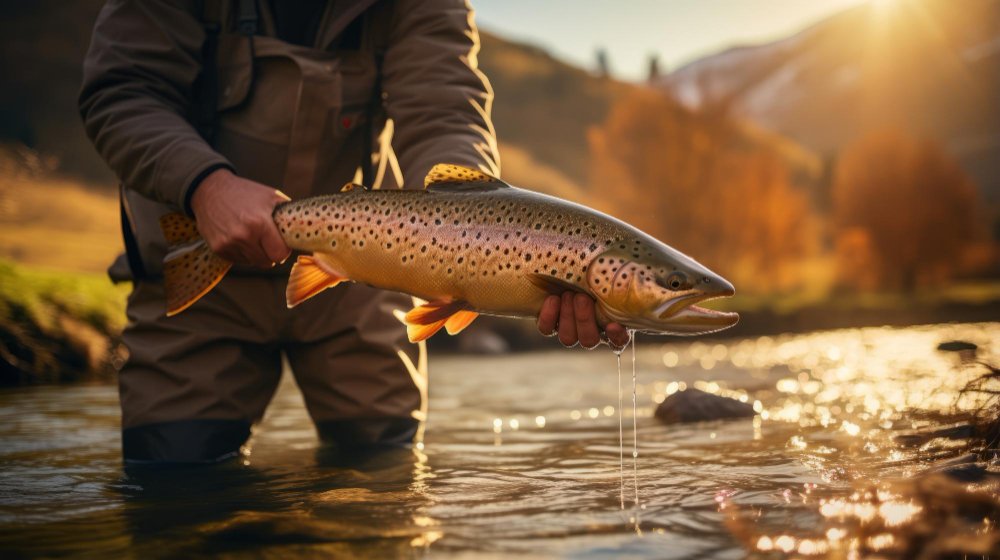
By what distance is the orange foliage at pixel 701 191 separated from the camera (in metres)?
38.2

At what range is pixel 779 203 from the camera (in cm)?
4084

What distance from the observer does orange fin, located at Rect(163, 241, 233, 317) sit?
3471mm

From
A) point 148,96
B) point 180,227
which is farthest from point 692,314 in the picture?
point 148,96

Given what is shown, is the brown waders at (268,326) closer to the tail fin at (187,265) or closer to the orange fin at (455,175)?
the tail fin at (187,265)

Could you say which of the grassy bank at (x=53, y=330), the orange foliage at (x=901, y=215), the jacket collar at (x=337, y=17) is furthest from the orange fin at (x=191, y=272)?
the orange foliage at (x=901, y=215)

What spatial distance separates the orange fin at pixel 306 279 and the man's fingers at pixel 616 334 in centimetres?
90

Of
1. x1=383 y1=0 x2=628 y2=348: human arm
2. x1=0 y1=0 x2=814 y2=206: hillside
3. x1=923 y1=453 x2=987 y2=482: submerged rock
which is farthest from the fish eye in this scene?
x1=0 y1=0 x2=814 y2=206: hillside

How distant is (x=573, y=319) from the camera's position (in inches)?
117

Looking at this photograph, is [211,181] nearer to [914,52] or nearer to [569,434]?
[569,434]

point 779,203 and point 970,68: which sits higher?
point 970,68

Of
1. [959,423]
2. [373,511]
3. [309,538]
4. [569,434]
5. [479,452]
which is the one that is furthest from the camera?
[569,434]

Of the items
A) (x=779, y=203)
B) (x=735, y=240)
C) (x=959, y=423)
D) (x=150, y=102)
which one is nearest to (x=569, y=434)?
(x=959, y=423)

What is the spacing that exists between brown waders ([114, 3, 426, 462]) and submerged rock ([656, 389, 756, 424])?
1.75 m

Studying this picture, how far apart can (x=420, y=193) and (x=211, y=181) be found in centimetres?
79
